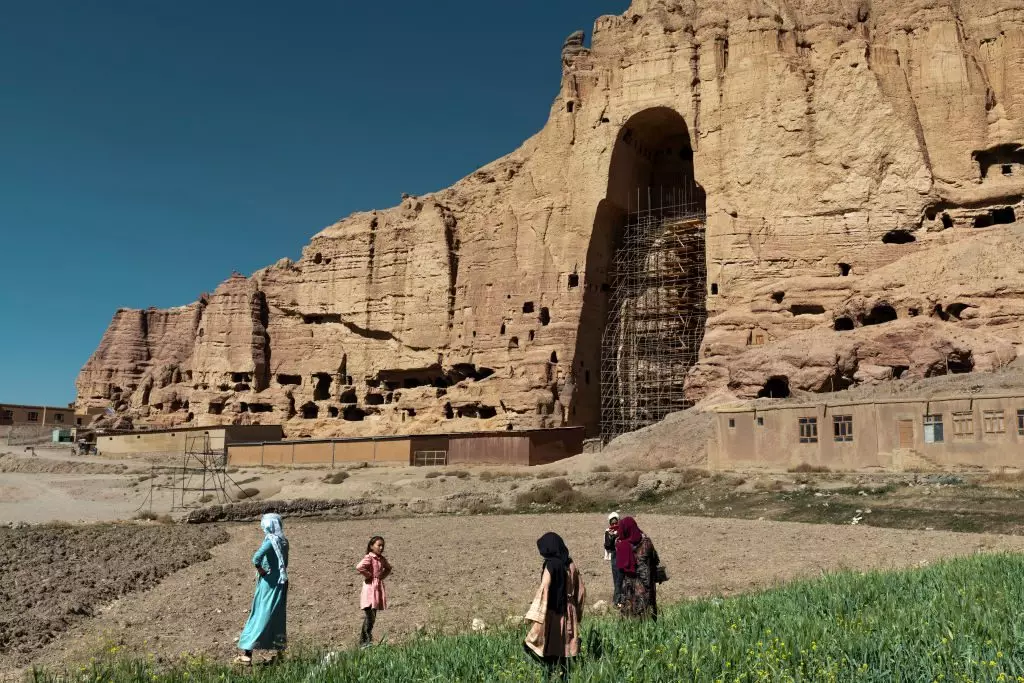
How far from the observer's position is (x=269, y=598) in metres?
7.91

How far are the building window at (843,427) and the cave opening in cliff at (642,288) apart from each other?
13.6 metres

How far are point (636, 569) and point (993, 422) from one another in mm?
15123

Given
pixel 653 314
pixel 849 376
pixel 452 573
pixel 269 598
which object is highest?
pixel 653 314

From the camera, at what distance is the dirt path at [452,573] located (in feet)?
32.6

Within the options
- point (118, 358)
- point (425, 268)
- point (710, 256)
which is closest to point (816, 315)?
point (710, 256)

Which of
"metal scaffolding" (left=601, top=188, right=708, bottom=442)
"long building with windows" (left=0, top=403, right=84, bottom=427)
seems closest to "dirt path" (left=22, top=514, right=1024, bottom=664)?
"metal scaffolding" (left=601, top=188, right=708, bottom=442)

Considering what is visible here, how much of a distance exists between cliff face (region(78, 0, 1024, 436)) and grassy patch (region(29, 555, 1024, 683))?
837 inches

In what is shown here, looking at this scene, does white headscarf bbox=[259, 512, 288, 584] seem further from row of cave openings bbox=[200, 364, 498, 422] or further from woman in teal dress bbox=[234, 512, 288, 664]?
row of cave openings bbox=[200, 364, 498, 422]

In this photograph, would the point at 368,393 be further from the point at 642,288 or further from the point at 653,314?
the point at 653,314

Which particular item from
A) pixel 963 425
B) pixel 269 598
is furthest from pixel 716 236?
pixel 269 598

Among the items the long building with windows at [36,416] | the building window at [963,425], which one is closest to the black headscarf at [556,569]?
the building window at [963,425]

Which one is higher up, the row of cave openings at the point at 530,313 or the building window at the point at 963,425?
the row of cave openings at the point at 530,313

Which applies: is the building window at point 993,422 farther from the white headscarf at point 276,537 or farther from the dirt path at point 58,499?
the dirt path at point 58,499

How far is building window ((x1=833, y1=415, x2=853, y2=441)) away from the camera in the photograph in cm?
2197
